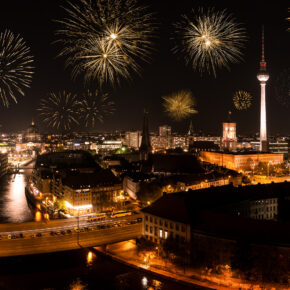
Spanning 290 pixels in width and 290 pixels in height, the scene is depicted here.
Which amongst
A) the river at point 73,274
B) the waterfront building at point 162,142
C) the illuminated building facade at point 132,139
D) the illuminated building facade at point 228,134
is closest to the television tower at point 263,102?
the illuminated building facade at point 228,134

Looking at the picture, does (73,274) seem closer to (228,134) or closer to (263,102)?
(263,102)

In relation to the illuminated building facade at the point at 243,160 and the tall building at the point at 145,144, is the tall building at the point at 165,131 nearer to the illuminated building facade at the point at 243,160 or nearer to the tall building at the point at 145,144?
the tall building at the point at 145,144

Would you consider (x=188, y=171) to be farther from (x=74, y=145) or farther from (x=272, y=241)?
(x=74, y=145)

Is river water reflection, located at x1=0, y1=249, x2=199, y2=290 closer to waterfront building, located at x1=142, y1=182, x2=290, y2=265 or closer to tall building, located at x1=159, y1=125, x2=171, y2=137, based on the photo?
waterfront building, located at x1=142, y1=182, x2=290, y2=265

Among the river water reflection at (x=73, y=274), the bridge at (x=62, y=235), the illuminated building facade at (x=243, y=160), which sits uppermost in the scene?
the illuminated building facade at (x=243, y=160)

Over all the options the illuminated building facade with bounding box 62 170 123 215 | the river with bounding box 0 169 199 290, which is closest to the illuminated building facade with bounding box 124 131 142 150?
the illuminated building facade with bounding box 62 170 123 215

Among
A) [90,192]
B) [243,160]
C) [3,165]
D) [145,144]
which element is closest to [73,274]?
[90,192]
